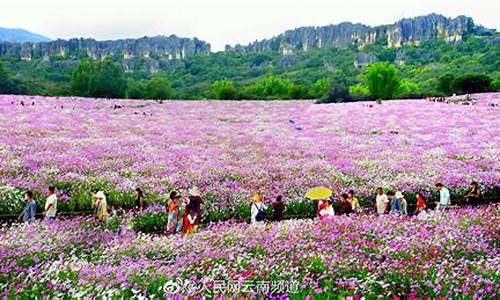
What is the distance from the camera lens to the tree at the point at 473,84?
63031 millimetres

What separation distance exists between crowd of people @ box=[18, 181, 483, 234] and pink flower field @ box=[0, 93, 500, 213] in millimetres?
1523

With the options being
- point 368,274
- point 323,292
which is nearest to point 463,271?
point 368,274

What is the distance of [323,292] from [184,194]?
904cm

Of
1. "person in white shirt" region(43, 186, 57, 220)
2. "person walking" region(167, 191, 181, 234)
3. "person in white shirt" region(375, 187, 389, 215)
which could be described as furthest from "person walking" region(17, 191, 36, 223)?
"person in white shirt" region(375, 187, 389, 215)

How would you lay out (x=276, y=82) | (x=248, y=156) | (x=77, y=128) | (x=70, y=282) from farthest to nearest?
(x=276, y=82)
(x=77, y=128)
(x=248, y=156)
(x=70, y=282)

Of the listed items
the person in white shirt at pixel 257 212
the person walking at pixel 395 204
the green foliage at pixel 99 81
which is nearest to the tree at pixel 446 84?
the green foliage at pixel 99 81

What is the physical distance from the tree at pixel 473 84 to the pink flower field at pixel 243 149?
23.5 meters

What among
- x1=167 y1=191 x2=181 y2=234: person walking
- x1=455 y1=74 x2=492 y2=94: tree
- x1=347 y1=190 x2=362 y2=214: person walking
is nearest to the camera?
x1=167 y1=191 x2=181 y2=234: person walking

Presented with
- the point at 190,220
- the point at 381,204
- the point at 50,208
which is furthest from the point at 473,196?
the point at 50,208

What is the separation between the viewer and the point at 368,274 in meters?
7.77

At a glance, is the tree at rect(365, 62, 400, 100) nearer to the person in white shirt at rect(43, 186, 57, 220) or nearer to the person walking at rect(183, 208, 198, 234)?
the person walking at rect(183, 208, 198, 234)

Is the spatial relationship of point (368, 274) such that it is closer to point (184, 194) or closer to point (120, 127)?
point (184, 194)

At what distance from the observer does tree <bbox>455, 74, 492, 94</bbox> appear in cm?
6303
